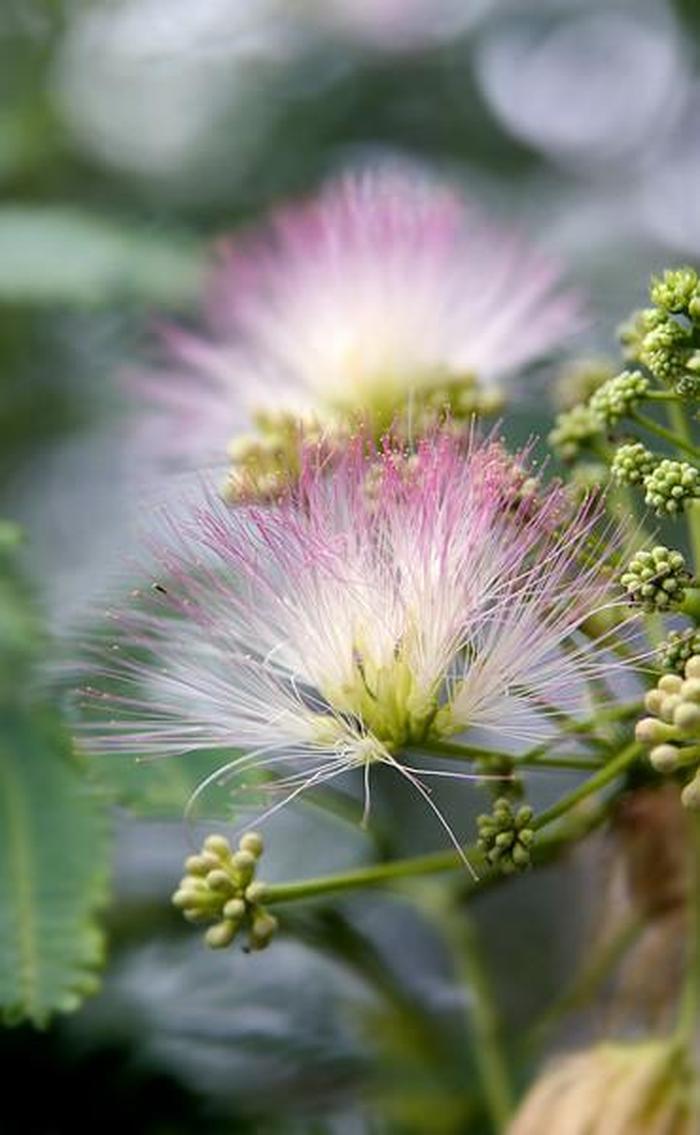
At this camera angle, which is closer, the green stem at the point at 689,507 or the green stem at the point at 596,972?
the green stem at the point at 689,507

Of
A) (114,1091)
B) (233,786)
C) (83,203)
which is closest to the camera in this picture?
(233,786)

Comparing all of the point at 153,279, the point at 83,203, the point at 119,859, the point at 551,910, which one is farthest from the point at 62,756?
the point at 83,203

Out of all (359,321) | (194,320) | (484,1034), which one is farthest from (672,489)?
(194,320)

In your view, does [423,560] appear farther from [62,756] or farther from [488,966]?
[488,966]

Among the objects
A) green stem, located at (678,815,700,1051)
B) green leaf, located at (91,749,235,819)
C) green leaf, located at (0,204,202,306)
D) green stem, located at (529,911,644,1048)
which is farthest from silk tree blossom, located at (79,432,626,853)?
green leaf, located at (0,204,202,306)

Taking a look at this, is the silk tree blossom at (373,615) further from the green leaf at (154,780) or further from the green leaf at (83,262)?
the green leaf at (83,262)

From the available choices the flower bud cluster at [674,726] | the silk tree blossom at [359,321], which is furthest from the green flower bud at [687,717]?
the silk tree blossom at [359,321]
